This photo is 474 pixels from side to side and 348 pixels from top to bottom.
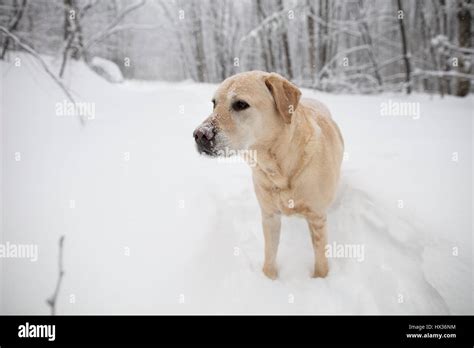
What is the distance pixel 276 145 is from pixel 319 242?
1064 mm

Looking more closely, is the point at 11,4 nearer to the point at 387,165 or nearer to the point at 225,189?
the point at 225,189

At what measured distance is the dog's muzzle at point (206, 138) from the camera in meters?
1.97

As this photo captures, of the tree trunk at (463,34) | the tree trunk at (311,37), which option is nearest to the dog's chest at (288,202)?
the tree trunk at (463,34)

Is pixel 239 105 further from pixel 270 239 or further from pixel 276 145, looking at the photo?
pixel 270 239

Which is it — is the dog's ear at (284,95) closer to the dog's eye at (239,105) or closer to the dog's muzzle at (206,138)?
the dog's eye at (239,105)

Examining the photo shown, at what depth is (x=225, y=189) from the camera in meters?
3.61

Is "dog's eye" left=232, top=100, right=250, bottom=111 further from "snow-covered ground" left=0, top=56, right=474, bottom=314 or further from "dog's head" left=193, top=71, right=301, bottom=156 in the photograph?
"snow-covered ground" left=0, top=56, right=474, bottom=314

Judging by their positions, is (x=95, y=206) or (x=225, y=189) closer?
(x=95, y=206)

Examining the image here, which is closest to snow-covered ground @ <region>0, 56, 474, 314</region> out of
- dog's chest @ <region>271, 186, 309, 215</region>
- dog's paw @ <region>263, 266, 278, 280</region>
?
dog's paw @ <region>263, 266, 278, 280</region>

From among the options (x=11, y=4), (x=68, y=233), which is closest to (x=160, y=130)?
(x=68, y=233)

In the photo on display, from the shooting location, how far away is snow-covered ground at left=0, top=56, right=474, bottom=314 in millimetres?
2396
